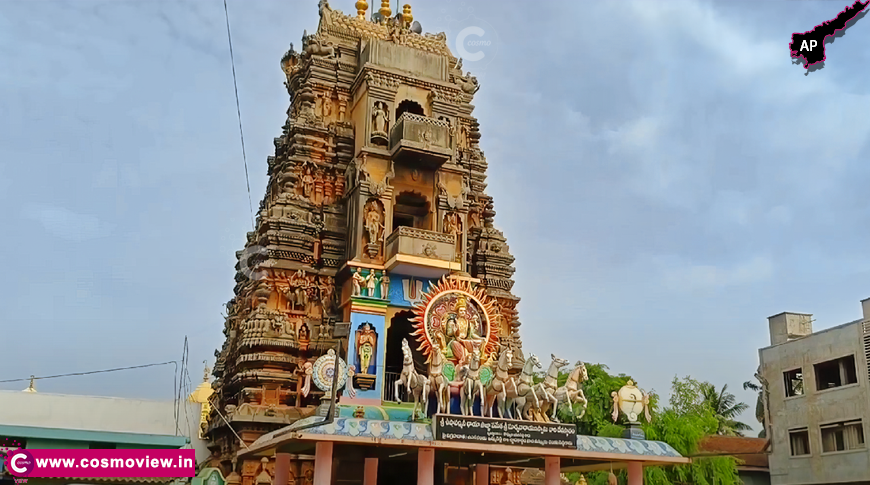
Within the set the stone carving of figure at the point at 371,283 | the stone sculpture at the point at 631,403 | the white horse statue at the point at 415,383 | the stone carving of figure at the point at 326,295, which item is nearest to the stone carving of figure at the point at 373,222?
the stone carving of figure at the point at 371,283

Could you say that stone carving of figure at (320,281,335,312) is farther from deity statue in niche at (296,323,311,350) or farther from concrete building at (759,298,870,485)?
concrete building at (759,298,870,485)

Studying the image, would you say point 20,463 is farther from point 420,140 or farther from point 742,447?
point 742,447

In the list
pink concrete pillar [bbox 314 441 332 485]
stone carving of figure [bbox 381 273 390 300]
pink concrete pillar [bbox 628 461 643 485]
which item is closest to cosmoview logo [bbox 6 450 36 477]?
pink concrete pillar [bbox 314 441 332 485]

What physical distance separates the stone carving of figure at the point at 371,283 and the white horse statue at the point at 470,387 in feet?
14.8

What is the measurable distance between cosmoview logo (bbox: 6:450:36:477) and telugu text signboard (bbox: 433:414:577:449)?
12694 millimetres

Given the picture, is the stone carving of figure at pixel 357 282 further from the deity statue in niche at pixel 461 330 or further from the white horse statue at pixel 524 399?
the white horse statue at pixel 524 399

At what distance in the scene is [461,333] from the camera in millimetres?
23469

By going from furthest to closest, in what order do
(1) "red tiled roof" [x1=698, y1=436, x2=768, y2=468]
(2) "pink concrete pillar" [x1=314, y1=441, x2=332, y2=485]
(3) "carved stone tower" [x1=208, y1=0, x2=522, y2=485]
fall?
(1) "red tiled roof" [x1=698, y1=436, x2=768, y2=468], (3) "carved stone tower" [x1=208, y1=0, x2=522, y2=485], (2) "pink concrete pillar" [x1=314, y1=441, x2=332, y2=485]

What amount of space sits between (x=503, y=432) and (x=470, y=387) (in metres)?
1.51

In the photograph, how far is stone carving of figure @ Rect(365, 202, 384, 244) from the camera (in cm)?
2525

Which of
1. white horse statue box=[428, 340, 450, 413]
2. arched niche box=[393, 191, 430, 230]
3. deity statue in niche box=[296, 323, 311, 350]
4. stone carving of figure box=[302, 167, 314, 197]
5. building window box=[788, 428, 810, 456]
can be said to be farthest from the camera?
building window box=[788, 428, 810, 456]

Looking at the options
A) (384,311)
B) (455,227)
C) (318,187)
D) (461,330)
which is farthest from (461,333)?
(318,187)

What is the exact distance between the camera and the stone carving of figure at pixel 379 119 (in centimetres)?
2689

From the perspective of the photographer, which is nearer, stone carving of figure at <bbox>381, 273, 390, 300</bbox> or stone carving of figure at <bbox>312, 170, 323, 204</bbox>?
stone carving of figure at <bbox>381, 273, 390, 300</bbox>
